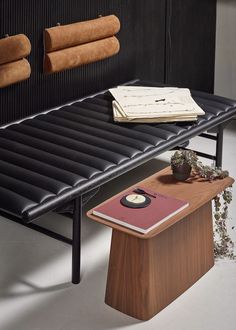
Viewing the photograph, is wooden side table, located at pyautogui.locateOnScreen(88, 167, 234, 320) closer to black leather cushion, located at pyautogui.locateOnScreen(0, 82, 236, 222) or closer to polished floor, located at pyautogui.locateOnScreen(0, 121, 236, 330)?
polished floor, located at pyautogui.locateOnScreen(0, 121, 236, 330)

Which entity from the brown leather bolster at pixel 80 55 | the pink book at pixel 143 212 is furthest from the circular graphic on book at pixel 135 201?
the brown leather bolster at pixel 80 55

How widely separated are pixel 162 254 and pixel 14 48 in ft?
4.14

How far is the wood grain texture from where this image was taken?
320 centimetres

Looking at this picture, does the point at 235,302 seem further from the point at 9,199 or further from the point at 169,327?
the point at 9,199

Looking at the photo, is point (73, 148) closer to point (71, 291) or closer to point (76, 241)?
point (76, 241)

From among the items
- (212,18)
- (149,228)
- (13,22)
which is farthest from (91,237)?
(212,18)

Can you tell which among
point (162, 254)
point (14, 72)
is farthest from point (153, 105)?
point (162, 254)

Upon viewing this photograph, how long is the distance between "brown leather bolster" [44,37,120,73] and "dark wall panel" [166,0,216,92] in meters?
0.54

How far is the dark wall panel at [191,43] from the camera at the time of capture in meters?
4.96

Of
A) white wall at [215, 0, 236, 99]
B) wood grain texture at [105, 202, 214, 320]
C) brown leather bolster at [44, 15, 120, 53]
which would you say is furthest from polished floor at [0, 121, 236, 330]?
white wall at [215, 0, 236, 99]

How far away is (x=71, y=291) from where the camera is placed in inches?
135

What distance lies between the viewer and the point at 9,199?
10.7ft

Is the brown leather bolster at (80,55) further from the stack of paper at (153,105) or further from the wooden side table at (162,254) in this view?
the wooden side table at (162,254)

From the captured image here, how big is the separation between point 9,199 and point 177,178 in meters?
0.73
